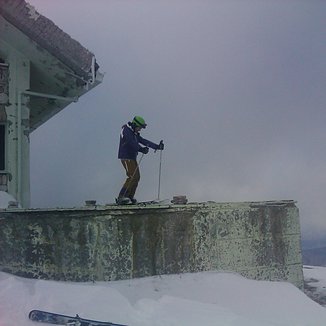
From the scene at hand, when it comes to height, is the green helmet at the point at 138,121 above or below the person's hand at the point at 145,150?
above

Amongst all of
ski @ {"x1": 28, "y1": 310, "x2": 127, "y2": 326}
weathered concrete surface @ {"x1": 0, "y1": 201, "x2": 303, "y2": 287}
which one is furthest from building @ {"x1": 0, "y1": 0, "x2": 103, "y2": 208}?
ski @ {"x1": 28, "y1": 310, "x2": 127, "y2": 326}

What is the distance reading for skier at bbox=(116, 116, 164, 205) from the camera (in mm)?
8938

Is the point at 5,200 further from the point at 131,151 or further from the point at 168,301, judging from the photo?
the point at 168,301

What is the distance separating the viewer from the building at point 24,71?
9.41 m

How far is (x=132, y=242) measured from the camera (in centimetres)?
634

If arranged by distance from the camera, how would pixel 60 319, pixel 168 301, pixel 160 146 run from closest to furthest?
1. pixel 60 319
2. pixel 168 301
3. pixel 160 146

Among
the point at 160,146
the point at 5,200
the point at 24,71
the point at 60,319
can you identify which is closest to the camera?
the point at 60,319

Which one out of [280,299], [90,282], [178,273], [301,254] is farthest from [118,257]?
[301,254]

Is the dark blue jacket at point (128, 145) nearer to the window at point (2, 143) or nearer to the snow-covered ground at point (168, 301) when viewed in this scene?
the window at point (2, 143)

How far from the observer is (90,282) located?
610 centimetres

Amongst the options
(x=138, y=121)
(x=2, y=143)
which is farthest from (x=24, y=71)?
(x=138, y=121)

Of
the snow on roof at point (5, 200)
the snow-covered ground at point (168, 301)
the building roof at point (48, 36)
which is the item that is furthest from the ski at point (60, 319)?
the building roof at point (48, 36)

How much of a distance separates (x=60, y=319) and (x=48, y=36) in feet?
21.5

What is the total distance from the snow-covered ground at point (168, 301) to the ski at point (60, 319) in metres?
0.09
